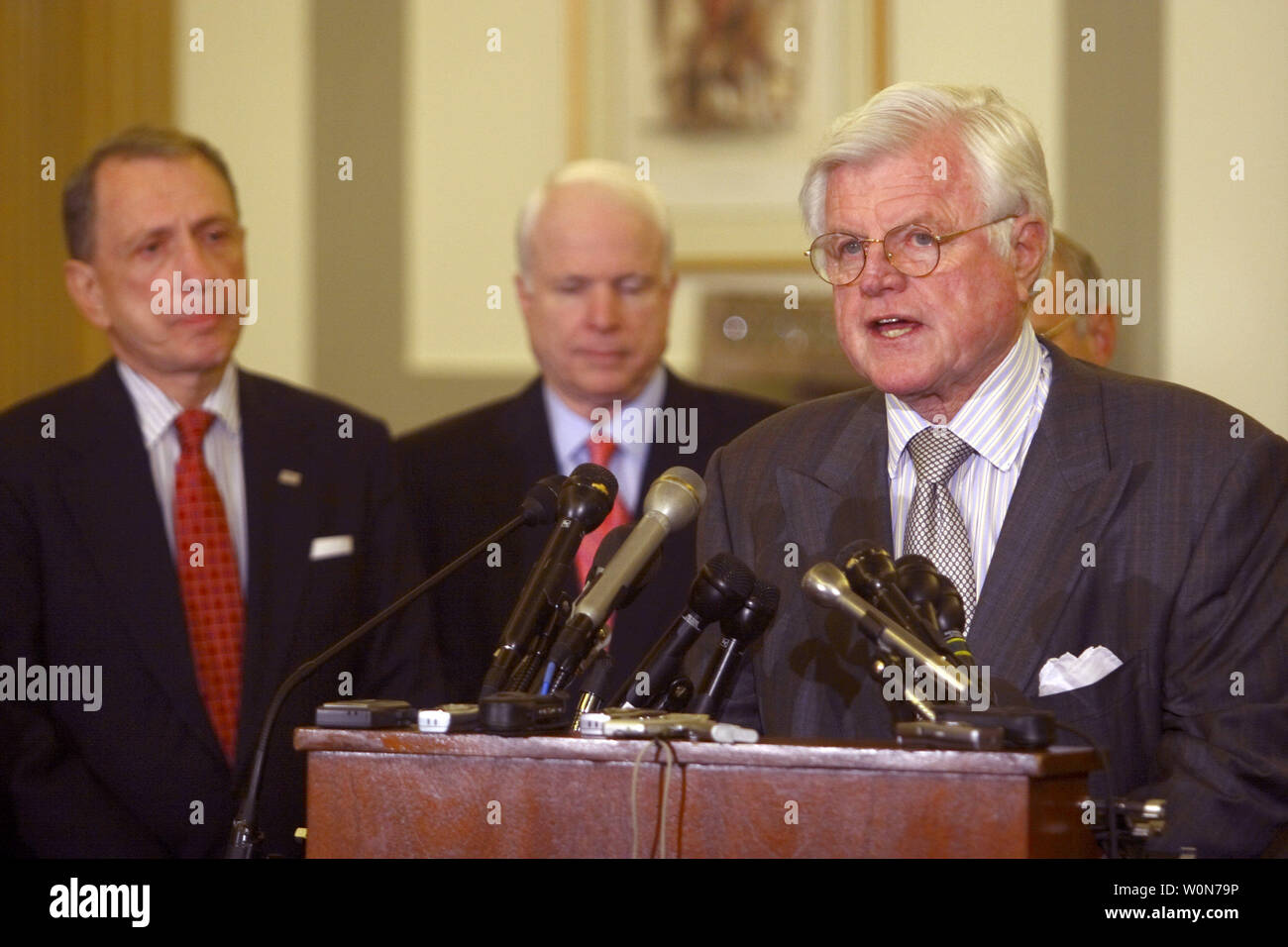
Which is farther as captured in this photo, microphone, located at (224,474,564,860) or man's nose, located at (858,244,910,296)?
man's nose, located at (858,244,910,296)

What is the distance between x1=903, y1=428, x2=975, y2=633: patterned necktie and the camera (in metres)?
2.66

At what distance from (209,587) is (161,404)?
441 mm

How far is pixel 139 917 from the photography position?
77.0 inches

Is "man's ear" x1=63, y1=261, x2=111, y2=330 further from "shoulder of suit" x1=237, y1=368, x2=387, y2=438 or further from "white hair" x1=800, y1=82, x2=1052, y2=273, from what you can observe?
"white hair" x1=800, y1=82, x2=1052, y2=273

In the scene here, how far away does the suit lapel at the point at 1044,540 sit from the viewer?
8.36ft

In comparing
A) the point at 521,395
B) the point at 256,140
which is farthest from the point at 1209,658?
the point at 256,140

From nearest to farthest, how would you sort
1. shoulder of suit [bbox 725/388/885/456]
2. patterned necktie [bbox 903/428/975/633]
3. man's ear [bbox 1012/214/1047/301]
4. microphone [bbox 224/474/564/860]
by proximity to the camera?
microphone [bbox 224/474/564/860] < patterned necktie [bbox 903/428/975/633] < man's ear [bbox 1012/214/1047/301] < shoulder of suit [bbox 725/388/885/456]

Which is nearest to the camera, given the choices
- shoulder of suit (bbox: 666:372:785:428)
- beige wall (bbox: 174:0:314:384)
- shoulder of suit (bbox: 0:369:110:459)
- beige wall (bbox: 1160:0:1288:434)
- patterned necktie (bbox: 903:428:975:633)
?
patterned necktie (bbox: 903:428:975:633)

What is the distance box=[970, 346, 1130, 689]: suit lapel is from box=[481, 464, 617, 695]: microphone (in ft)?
2.07

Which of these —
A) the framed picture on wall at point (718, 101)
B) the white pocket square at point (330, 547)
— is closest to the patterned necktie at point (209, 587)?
the white pocket square at point (330, 547)

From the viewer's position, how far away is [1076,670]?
2.52m

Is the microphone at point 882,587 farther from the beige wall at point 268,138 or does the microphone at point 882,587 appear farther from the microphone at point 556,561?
the beige wall at point 268,138

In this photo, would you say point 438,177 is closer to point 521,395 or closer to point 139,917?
point 521,395

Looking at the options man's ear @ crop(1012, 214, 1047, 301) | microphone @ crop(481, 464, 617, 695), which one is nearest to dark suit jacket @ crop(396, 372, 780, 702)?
man's ear @ crop(1012, 214, 1047, 301)
